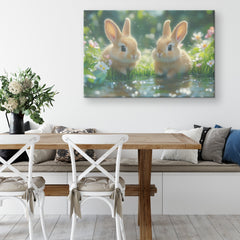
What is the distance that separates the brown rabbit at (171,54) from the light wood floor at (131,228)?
63.5 inches

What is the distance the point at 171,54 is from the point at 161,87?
1.27ft

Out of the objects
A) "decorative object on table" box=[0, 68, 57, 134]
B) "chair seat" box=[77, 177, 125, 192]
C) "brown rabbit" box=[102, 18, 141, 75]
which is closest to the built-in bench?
"decorative object on table" box=[0, 68, 57, 134]

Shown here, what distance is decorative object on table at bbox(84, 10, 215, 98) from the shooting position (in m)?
3.96

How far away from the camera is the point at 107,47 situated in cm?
397

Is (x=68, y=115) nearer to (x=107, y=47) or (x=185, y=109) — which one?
(x=107, y=47)

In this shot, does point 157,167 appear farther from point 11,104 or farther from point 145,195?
point 11,104

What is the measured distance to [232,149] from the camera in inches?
139

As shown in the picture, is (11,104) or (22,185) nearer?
(22,185)

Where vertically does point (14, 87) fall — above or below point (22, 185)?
above

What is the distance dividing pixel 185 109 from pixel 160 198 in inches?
44.1

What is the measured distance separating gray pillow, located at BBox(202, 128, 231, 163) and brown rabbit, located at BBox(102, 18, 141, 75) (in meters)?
1.16

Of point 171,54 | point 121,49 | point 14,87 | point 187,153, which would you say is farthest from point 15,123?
point 171,54

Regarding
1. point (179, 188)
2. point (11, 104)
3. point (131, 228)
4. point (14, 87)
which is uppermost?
point (14, 87)

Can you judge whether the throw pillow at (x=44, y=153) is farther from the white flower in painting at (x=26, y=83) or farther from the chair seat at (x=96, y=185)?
the chair seat at (x=96, y=185)
